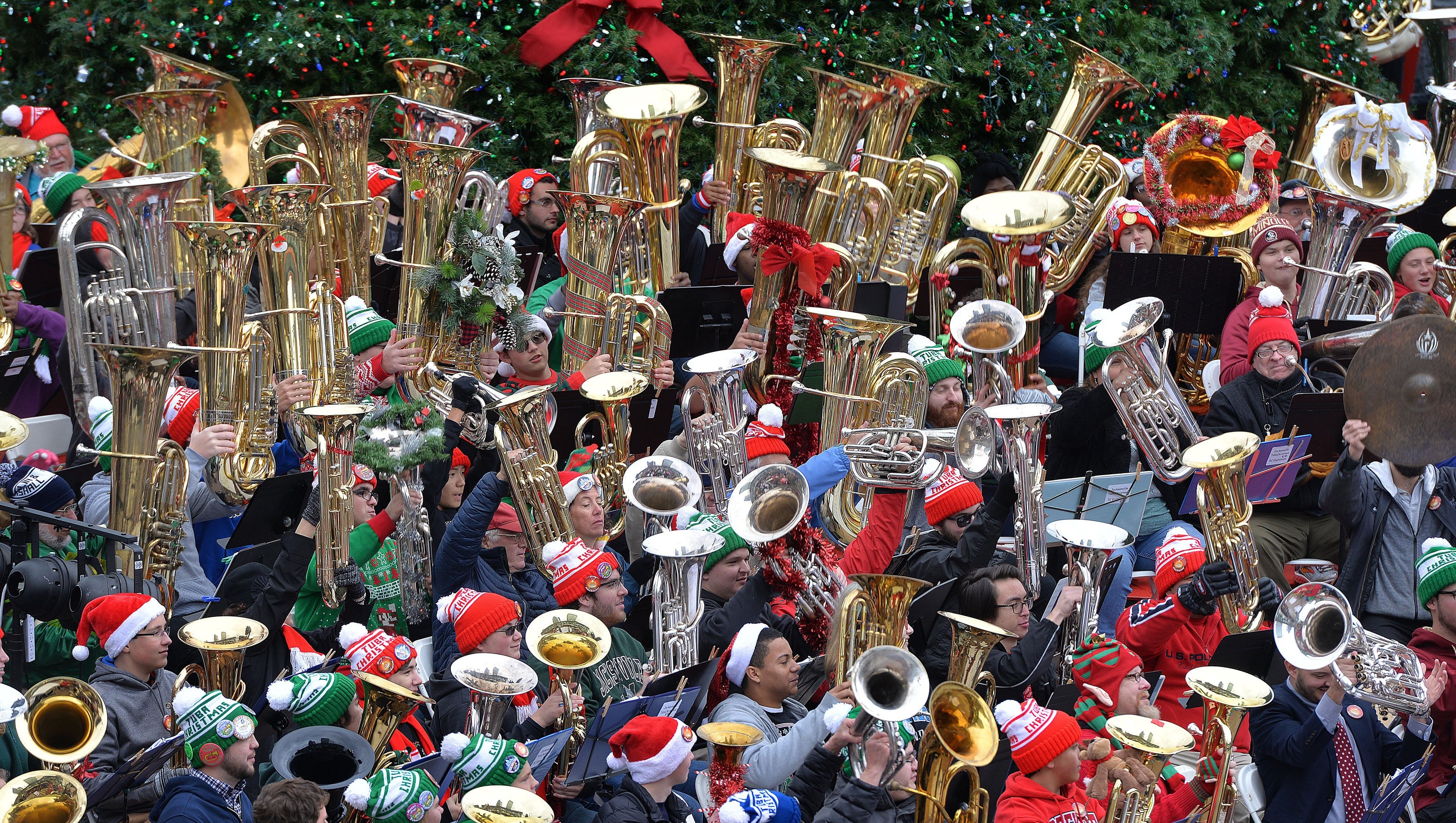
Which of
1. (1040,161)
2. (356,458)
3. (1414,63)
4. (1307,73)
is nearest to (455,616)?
(356,458)

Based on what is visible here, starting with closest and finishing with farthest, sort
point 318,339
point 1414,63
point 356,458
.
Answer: point 356,458 < point 318,339 < point 1414,63

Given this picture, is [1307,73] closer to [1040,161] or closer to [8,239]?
[1040,161]

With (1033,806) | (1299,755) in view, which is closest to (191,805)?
(1033,806)

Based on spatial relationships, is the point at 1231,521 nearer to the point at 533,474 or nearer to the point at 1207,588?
the point at 1207,588

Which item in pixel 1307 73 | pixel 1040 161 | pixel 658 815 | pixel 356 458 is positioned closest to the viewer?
pixel 658 815

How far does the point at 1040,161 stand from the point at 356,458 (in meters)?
4.47

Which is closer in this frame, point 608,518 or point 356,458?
point 356,458

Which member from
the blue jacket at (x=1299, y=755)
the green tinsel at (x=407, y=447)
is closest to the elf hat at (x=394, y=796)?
the green tinsel at (x=407, y=447)

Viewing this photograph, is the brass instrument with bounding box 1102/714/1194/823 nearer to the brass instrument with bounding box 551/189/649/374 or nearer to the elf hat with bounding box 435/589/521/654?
the elf hat with bounding box 435/589/521/654

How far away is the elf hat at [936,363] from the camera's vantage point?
27.3 ft

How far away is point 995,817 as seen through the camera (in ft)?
20.3

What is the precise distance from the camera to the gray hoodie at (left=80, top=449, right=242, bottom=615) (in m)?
7.38

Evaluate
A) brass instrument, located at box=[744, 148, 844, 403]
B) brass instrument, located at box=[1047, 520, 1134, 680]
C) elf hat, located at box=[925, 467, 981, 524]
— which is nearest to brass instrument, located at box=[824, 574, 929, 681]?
brass instrument, located at box=[1047, 520, 1134, 680]

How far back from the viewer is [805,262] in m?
8.33
